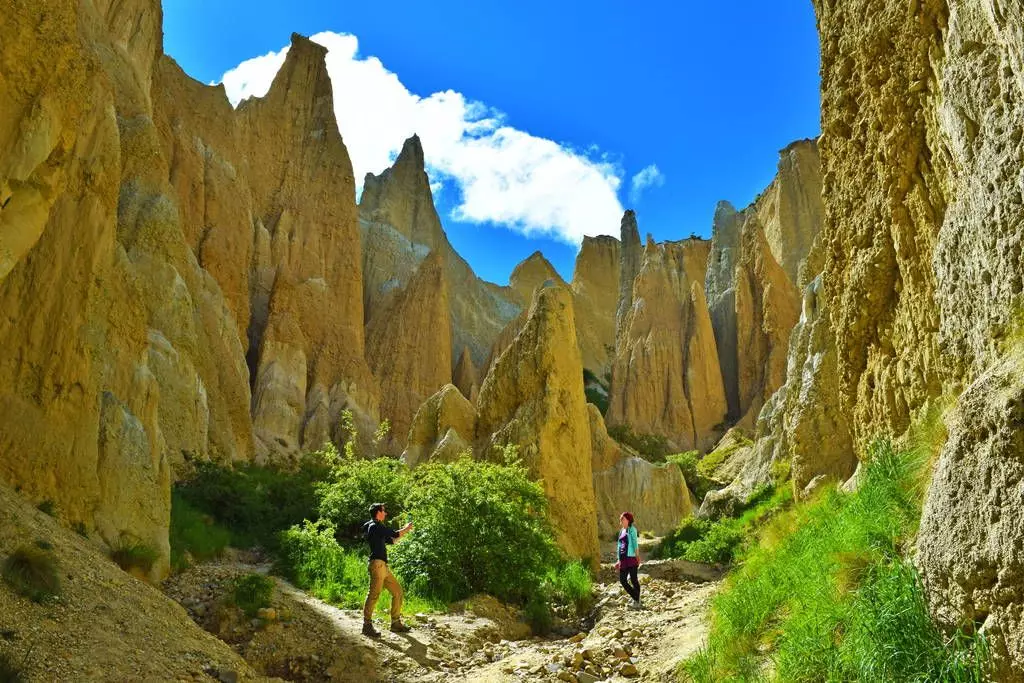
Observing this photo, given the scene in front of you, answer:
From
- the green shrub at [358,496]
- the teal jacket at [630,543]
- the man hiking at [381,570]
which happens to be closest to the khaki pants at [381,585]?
the man hiking at [381,570]

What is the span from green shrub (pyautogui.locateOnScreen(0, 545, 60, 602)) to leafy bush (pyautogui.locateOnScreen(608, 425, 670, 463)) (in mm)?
42613

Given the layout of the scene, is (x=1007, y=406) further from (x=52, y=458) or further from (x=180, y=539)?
(x=180, y=539)

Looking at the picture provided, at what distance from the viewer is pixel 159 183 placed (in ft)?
92.3

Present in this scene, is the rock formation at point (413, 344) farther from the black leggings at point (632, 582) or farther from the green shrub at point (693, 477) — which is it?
the black leggings at point (632, 582)

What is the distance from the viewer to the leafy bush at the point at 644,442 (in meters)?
48.1

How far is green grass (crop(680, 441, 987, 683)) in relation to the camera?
3.65 m

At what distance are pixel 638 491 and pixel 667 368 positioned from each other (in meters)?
28.0

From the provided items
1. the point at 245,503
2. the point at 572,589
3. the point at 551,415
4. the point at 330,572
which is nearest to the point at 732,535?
the point at 551,415

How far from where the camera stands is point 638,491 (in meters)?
30.6

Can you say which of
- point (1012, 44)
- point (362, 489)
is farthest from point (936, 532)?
point (362, 489)

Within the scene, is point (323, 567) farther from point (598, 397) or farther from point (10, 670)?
point (598, 397)

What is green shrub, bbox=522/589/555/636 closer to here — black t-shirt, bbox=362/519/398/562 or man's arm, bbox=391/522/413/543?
man's arm, bbox=391/522/413/543

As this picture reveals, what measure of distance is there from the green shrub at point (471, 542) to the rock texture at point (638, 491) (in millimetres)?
16635

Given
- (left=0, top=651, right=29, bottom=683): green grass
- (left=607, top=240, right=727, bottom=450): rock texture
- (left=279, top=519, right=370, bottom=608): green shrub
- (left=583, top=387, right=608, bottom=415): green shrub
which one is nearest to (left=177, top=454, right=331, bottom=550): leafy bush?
(left=279, top=519, right=370, bottom=608): green shrub
